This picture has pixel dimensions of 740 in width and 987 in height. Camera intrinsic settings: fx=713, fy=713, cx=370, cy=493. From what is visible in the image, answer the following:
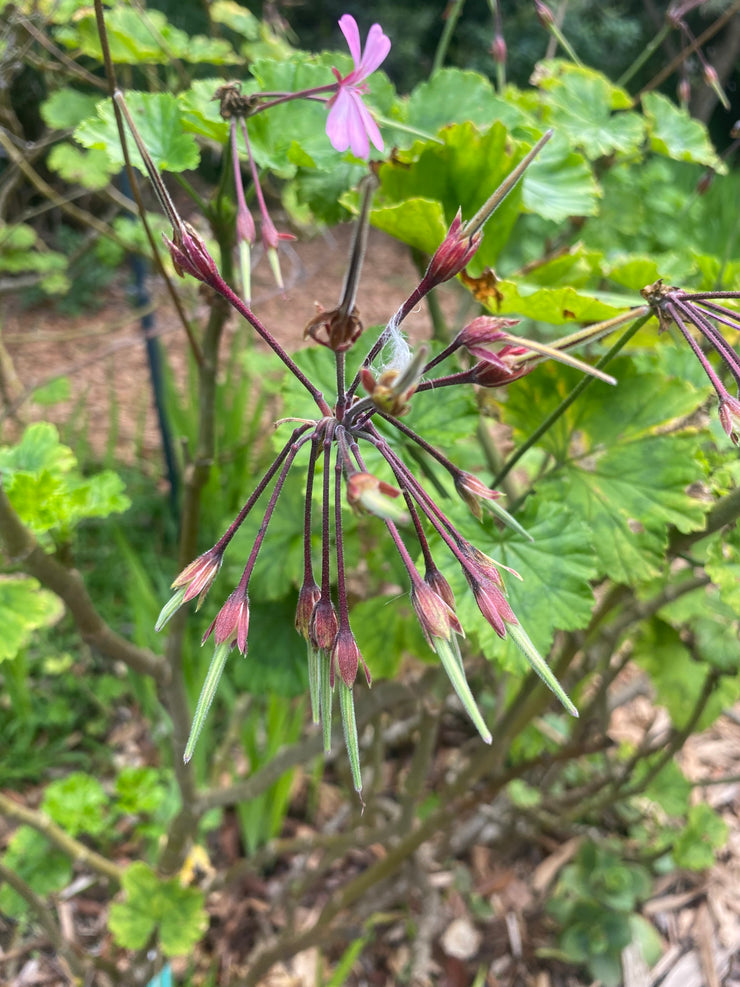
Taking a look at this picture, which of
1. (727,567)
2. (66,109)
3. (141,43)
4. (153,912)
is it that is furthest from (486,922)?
(66,109)

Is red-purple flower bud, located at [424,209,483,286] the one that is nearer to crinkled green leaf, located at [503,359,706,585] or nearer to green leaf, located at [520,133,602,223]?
crinkled green leaf, located at [503,359,706,585]

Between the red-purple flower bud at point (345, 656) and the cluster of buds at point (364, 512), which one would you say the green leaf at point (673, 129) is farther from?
the red-purple flower bud at point (345, 656)

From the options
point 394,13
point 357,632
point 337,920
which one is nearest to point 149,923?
point 337,920

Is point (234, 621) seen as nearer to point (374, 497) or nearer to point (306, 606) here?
point (306, 606)

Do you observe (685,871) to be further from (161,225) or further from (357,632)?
(161,225)

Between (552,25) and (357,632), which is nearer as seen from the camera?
(357,632)

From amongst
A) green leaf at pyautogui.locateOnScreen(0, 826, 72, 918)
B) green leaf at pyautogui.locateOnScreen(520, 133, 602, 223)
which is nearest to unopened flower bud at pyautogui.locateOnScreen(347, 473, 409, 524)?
green leaf at pyautogui.locateOnScreen(520, 133, 602, 223)

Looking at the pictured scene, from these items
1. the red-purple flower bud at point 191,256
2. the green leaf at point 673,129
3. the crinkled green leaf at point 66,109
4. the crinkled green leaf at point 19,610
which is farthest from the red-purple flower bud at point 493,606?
the crinkled green leaf at point 66,109

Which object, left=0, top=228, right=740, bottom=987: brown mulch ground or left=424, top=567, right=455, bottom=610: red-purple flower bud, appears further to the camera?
left=0, top=228, right=740, bottom=987: brown mulch ground
